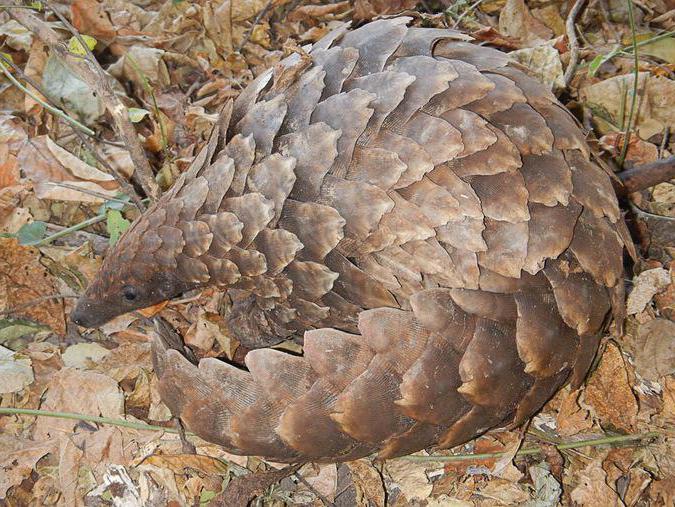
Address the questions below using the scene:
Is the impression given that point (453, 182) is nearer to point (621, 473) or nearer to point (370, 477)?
point (370, 477)

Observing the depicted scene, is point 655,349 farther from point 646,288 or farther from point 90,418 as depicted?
point 90,418

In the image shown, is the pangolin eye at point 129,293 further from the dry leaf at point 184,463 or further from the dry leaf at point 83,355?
the dry leaf at point 184,463

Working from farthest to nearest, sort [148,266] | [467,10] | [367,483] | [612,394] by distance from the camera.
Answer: [467,10] → [612,394] → [367,483] → [148,266]

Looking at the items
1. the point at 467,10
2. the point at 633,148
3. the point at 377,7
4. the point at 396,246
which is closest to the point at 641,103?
the point at 633,148

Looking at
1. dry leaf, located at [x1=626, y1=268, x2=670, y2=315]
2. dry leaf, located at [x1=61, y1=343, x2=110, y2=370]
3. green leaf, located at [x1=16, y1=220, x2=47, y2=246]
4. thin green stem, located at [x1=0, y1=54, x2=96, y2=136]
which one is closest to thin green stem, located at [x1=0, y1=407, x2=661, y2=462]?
dry leaf, located at [x1=61, y1=343, x2=110, y2=370]

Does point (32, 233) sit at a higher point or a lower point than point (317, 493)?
higher

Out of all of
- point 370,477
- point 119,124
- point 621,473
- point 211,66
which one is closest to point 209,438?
point 370,477
